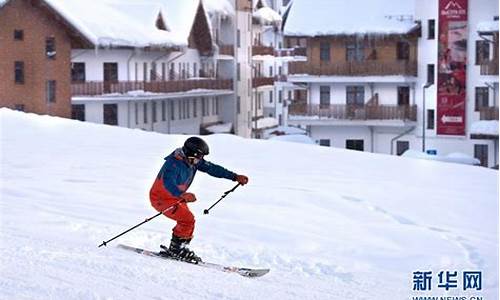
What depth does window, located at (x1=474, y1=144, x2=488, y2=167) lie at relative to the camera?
42906 mm

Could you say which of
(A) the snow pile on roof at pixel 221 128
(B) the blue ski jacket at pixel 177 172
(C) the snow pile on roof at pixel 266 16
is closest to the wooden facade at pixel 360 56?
(A) the snow pile on roof at pixel 221 128

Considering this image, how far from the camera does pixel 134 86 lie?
4800 cm

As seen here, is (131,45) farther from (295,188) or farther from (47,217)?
(47,217)

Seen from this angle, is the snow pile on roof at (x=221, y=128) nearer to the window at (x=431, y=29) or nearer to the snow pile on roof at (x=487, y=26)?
the window at (x=431, y=29)

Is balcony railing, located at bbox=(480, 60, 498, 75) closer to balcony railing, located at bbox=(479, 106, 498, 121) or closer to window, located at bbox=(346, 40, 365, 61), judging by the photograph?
balcony railing, located at bbox=(479, 106, 498, 121)

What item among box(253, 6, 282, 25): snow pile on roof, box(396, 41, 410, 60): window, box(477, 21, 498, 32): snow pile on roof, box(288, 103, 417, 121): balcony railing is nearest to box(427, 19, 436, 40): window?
box(396, 41, 410, 60): window

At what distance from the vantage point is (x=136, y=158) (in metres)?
18.2

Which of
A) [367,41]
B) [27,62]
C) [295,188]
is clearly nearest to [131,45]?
[27,62]

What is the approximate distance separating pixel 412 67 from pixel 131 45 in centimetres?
1189

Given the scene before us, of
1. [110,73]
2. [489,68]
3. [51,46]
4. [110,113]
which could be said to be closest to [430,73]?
[489,68]

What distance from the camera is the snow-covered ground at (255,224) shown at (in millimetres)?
8414

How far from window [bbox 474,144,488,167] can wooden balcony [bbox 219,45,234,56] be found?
66.2 feet

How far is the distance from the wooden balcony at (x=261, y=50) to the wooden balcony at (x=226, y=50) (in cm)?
420

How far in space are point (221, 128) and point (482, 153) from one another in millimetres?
19962
